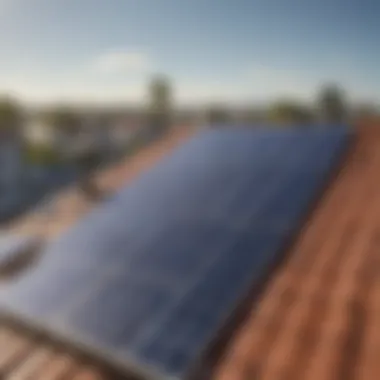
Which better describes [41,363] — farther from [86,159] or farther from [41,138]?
[41,138]

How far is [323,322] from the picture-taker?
4.98 m

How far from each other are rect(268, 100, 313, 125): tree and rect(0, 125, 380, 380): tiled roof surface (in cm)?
5086

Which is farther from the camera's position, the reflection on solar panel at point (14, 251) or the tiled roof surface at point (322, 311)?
the reflection on solar panel at point (14, 251)

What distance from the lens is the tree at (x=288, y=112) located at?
56.8m

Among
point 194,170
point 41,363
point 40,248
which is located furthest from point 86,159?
point 41,363

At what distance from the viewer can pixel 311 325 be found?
500 centimetres

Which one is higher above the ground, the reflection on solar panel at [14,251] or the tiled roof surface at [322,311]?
the tiled roof surface at [322,311]

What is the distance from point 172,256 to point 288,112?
173 ft

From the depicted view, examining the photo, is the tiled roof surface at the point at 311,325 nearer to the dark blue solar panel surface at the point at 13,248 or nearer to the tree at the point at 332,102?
the dark blue solar panel surface at the point at 13,248

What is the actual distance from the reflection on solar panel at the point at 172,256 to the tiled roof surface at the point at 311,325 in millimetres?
270

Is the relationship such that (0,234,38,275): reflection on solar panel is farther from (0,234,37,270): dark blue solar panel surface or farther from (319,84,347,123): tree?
(319,84,347,123): tree

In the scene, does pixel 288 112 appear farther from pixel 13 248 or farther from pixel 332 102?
pixel 13 248

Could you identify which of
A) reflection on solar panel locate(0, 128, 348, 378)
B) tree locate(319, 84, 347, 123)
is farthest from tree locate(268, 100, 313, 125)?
reflection on solar panel locate(0, 128, 348, 378)

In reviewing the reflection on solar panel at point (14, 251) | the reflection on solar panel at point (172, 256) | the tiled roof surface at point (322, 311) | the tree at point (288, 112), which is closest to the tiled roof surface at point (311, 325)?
the tiled roof surface at point (322, 311)
